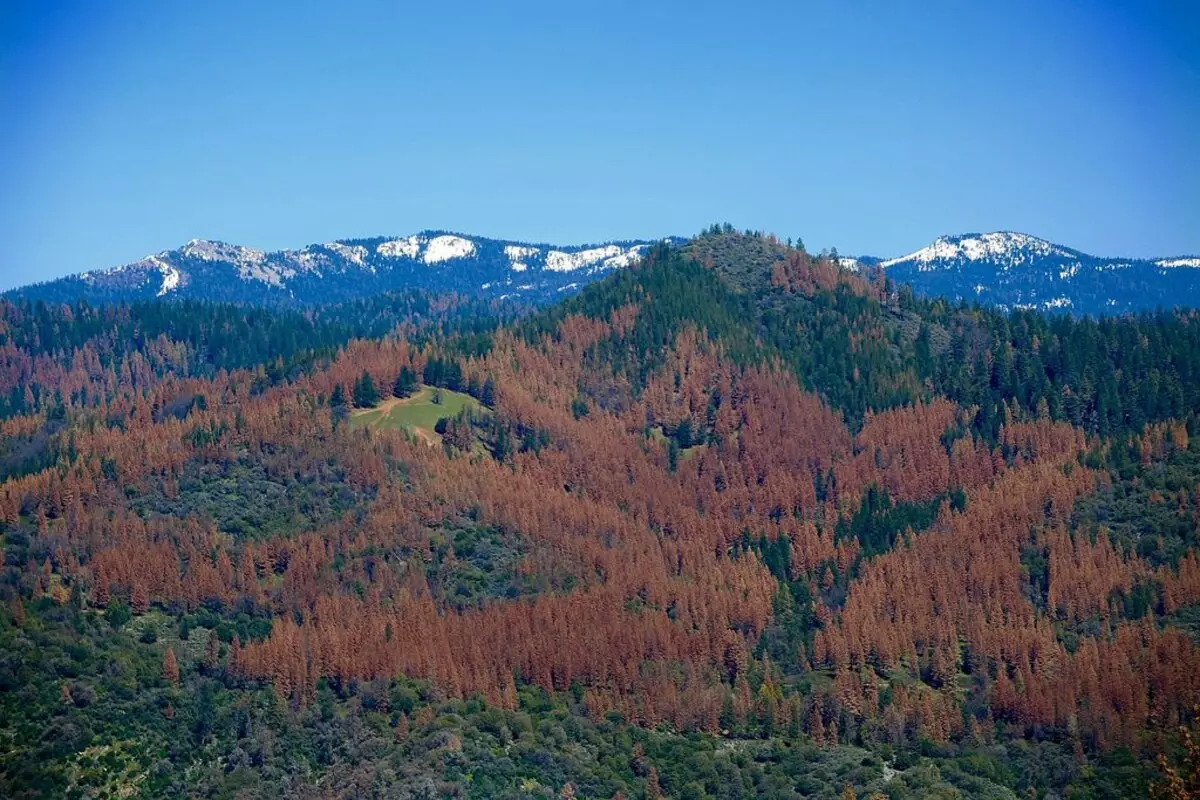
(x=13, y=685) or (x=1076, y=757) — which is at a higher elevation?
(x=13, y=685)

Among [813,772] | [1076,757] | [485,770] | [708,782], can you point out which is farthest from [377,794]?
[1076,757]

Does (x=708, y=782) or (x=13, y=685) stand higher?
(x=13, y=685)

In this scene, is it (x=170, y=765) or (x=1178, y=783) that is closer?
(x=1178, y=783)

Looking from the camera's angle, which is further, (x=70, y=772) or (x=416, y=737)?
(x=416, y=737)

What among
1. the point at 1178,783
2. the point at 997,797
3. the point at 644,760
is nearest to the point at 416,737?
the point at 644,760

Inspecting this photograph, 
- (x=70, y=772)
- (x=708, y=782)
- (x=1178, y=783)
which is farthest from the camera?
(x=708, y=782)

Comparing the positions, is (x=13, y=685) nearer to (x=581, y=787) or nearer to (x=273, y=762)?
(x=273, y=762)

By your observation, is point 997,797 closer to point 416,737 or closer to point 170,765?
point 416,737

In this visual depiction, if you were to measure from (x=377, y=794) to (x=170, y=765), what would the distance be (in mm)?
24978

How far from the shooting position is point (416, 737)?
19950cm

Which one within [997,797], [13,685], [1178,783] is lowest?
[997,797]

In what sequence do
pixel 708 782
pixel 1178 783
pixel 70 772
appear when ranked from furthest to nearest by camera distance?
1. pixel 708 782
2. pixel 70 772
3. pixel 1178 783

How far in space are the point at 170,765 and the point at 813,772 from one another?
71.8m

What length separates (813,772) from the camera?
198 metres
